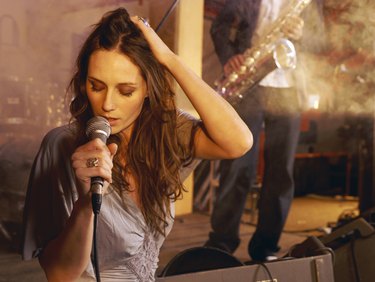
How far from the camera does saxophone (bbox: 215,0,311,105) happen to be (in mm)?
2846

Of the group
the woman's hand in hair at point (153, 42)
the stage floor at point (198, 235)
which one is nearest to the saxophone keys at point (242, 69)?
the stage floor at point (198, 235)

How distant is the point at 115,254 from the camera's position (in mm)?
1562

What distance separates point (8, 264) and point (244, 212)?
145cm

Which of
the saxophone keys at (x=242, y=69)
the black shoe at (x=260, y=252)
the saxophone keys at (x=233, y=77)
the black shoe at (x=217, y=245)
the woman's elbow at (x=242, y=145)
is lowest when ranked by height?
the black shoe at (x=260, y=252)

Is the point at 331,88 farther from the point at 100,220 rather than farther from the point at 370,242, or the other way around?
the point at 100,220

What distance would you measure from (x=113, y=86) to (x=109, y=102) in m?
0.05

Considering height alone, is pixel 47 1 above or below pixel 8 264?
above

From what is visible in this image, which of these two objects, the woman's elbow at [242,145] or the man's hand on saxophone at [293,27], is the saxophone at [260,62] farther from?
the woman's elbow at [242,145]

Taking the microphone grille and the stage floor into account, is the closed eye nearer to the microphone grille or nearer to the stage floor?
the microphone grille

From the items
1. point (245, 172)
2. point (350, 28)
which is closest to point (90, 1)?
point (245, 172)

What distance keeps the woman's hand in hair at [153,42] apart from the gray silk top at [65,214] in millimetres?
373

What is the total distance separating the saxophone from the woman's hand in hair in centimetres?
129

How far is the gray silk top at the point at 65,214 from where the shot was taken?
151 cm

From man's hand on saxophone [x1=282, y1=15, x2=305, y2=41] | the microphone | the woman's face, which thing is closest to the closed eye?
the woman's face
